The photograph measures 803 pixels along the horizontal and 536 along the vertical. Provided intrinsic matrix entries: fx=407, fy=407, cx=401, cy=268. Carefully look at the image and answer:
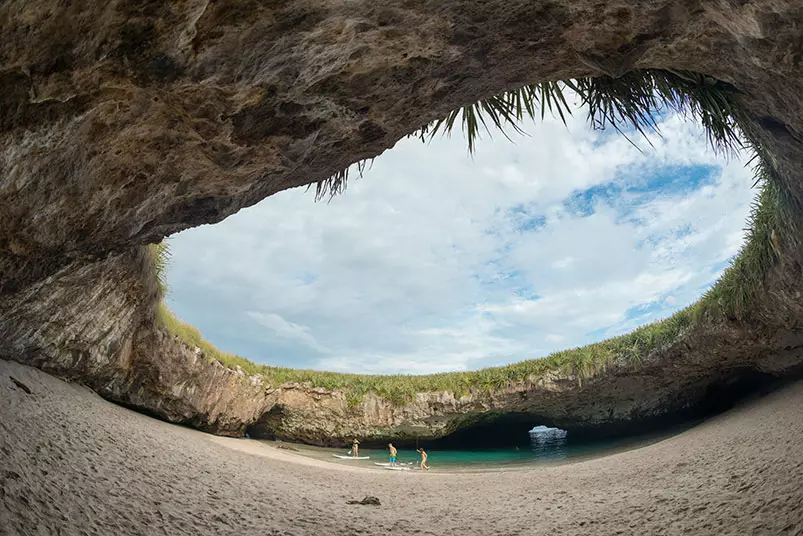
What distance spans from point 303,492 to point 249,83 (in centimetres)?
448

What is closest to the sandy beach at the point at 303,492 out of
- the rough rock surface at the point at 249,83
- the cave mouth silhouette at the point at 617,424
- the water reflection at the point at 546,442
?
the rough rock surface at the point at 249,83

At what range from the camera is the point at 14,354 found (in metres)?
5.07

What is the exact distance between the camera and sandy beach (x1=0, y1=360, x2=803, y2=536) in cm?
272

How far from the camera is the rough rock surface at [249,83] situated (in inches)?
77.8

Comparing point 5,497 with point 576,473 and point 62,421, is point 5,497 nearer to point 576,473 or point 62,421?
point 62,421

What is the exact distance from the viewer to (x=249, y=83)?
8.07 ft

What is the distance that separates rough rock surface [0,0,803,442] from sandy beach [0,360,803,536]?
148 cm

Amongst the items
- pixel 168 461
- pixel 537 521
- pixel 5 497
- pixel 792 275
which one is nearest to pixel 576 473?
pixel 537 521

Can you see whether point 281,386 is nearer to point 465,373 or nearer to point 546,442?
point 465,373

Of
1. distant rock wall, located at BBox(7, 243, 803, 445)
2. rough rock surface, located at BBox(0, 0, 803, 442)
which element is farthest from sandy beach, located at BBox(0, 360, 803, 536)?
rough rock surface, located at BBox(0, 0, 803, 442)

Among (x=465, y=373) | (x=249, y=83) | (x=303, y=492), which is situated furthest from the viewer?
(x=465, y=373)

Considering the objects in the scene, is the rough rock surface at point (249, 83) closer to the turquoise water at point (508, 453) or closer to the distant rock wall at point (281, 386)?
the distant rock wall at point (281, 386)

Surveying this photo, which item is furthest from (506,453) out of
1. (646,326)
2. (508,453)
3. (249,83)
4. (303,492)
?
(249,83)

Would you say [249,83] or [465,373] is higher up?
[249,83]
